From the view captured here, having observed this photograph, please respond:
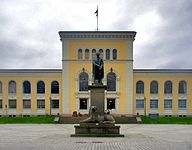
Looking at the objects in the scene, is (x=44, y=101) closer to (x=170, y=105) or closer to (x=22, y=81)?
(x=22, y=81)

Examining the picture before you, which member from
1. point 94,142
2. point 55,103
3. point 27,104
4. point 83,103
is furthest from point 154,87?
point 94,142

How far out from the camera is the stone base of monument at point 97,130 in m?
23.5

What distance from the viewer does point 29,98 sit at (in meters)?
A: 67.4

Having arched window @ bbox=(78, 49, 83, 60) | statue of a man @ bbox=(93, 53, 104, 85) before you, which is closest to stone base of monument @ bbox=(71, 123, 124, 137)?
statue of a man @ bbox=(93, 53, 104, 85)

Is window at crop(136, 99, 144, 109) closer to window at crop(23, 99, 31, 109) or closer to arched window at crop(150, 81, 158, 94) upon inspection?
arched window at crop(150, 81, 158, 94)

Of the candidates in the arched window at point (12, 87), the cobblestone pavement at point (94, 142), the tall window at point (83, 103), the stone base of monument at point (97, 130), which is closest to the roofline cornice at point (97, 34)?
the tall window at point (83, 103)

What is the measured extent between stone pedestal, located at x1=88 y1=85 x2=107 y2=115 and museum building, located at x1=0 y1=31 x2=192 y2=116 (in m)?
40.0

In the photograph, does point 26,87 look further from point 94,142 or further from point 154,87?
point 94,142

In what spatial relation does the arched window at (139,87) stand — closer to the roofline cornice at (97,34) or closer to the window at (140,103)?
the window at (140,103)

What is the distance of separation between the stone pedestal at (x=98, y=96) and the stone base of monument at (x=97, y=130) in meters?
1.03

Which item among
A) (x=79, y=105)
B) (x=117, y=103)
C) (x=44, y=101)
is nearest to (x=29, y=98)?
(x=44, y=101)

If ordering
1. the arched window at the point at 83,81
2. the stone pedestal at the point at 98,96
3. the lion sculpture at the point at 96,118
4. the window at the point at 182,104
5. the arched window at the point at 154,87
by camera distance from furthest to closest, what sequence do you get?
the arched window at the point at 154,87
the window at the point at 182,104
the arched window at the point at 83,81
the stone pedestal at the point at 98,96
the lion sculpture at the point at 96,118

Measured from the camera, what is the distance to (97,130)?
2362 cm

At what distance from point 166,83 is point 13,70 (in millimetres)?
28774
